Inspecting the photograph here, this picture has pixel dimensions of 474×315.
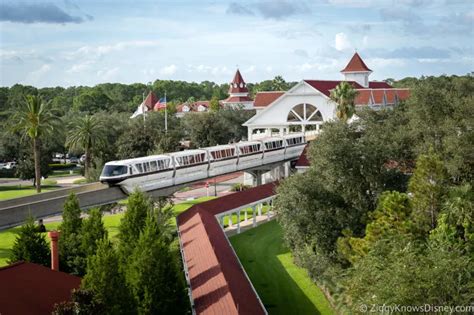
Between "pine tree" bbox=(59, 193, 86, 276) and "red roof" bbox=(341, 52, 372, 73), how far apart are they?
72.1 meters

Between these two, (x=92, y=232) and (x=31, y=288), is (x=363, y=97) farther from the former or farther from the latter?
(x=31, y=288)

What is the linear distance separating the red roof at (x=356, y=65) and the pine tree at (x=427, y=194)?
70.1m

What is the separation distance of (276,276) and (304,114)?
142ft

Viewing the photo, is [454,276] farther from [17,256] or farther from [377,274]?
[17,256]

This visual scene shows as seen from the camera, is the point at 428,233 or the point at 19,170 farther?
the point at 19,170

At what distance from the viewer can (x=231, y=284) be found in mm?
25281

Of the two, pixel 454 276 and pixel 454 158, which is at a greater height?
pixel 454 158

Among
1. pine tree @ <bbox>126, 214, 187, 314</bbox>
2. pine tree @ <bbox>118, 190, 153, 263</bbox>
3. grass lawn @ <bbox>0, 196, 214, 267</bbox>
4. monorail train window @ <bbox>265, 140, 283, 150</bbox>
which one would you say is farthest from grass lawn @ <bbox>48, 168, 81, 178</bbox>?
pine tree @ <bbox>126, 214, 187, 314</bbox>

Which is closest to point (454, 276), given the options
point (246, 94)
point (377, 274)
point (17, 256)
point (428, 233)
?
point (377, 274)

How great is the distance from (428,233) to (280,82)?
161m

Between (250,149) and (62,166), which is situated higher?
(250,149)

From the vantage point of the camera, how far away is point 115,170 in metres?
42.3

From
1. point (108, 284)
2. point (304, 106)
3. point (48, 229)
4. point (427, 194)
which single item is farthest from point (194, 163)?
point (304, 106)

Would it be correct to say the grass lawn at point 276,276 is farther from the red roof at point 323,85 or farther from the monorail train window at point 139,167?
the red roof at point 323,85
